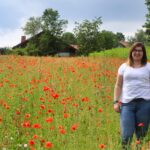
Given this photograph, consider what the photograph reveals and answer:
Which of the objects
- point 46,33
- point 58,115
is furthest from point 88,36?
point 58,115

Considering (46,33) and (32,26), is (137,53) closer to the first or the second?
(46,33)

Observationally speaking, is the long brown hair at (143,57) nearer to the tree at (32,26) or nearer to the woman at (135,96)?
the woman at (135,96)

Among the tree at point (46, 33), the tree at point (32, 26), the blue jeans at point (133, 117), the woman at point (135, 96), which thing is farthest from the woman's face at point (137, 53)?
the tree at point (32, 26)

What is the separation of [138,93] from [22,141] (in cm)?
166

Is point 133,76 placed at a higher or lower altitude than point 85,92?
higher

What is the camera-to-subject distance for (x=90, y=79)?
10883mm

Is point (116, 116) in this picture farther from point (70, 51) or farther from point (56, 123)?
point (70, 51)

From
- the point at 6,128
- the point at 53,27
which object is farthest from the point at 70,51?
the point at 6,128

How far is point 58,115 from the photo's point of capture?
716 centimetres

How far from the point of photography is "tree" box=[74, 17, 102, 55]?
6925 centimetres

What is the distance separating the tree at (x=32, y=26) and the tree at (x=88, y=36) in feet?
64.8

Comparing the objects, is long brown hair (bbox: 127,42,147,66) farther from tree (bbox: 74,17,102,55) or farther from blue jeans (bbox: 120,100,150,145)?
tree (bbox: 74,17,102,55)

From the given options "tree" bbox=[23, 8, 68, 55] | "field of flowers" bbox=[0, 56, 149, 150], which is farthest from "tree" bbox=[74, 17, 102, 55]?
"field of flowers" bbox=[0, 56, 149, 150]

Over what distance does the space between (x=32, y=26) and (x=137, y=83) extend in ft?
282
